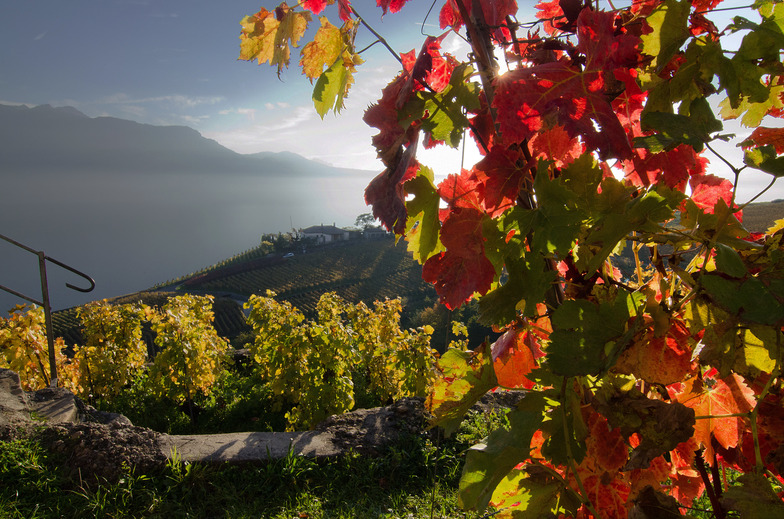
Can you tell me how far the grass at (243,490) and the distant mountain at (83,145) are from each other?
210 m

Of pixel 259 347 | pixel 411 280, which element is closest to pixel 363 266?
pixel 411 280

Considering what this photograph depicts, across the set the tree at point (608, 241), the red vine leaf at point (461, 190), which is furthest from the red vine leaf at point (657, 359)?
the red vine leaf at point (461, 190)

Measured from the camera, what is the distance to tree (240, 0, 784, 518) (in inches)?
23.0

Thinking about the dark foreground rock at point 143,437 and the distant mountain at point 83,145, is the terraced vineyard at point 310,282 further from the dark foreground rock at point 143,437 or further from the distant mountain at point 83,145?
the distant mountain at point 83,145

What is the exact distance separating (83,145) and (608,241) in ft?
722

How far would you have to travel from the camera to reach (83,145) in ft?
558

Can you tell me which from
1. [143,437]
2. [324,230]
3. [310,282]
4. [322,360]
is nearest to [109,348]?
[143,437]

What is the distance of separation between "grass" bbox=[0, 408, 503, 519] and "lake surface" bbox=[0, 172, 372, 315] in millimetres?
113167

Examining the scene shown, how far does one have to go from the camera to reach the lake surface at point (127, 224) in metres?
118

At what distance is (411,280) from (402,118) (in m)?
41.0

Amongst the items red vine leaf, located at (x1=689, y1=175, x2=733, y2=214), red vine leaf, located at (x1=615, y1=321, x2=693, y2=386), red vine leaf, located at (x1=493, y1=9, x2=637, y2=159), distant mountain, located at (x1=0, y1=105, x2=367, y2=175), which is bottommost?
red vine leaf, located at (x1=615, y1=321, x2=693, y2=386)

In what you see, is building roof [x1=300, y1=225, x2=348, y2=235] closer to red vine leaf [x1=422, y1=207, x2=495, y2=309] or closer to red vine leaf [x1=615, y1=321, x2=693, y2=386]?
red vine leaf [x1=422, y1=207, x2=495, y2=309]

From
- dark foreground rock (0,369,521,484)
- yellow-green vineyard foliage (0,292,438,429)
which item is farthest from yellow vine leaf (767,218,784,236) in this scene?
yellow-green vineyard foliage (0,292,438,429)

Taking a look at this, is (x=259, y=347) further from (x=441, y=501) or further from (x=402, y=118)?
(x=402, y=118)
